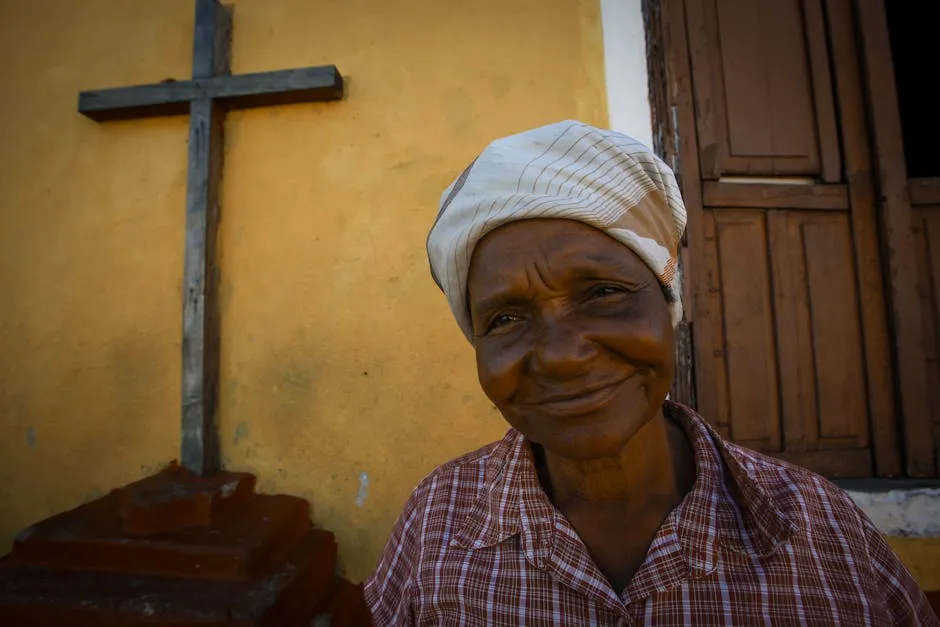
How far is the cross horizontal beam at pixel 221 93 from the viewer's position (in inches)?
90.7

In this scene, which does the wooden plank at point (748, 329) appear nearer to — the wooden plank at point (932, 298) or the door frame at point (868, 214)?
the door frame at point (868, 214)

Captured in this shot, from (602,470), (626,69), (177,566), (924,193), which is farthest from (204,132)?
(924,193)

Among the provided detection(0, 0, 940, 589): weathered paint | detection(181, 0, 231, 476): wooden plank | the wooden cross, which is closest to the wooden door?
detection(0, 0, 940, 589): weathered paint

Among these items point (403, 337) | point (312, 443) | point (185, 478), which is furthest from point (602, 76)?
point (185, 478)

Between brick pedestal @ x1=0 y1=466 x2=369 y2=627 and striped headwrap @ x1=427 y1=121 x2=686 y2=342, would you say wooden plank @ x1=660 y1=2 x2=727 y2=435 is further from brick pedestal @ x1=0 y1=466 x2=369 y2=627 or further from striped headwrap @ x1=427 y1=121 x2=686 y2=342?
brick pedestal @ x1=0 y1=466 x2=369 y2=627

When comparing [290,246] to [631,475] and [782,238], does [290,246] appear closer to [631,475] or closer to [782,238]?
[631,475]

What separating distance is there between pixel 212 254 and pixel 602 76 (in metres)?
1.98

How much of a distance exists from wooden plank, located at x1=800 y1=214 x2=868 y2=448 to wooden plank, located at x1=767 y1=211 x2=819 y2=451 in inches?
1.0

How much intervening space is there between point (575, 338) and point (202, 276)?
78.6 inches

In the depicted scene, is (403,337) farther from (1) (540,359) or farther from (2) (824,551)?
(2) (824,551)

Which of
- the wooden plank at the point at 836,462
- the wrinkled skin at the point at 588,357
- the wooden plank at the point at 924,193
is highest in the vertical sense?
the wooden plank at the point at 924,193

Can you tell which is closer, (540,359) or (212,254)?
(540,359)

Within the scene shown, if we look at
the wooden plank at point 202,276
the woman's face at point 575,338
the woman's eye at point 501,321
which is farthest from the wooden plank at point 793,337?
the wooden plank at point 202,276

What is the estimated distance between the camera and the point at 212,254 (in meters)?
2.34
